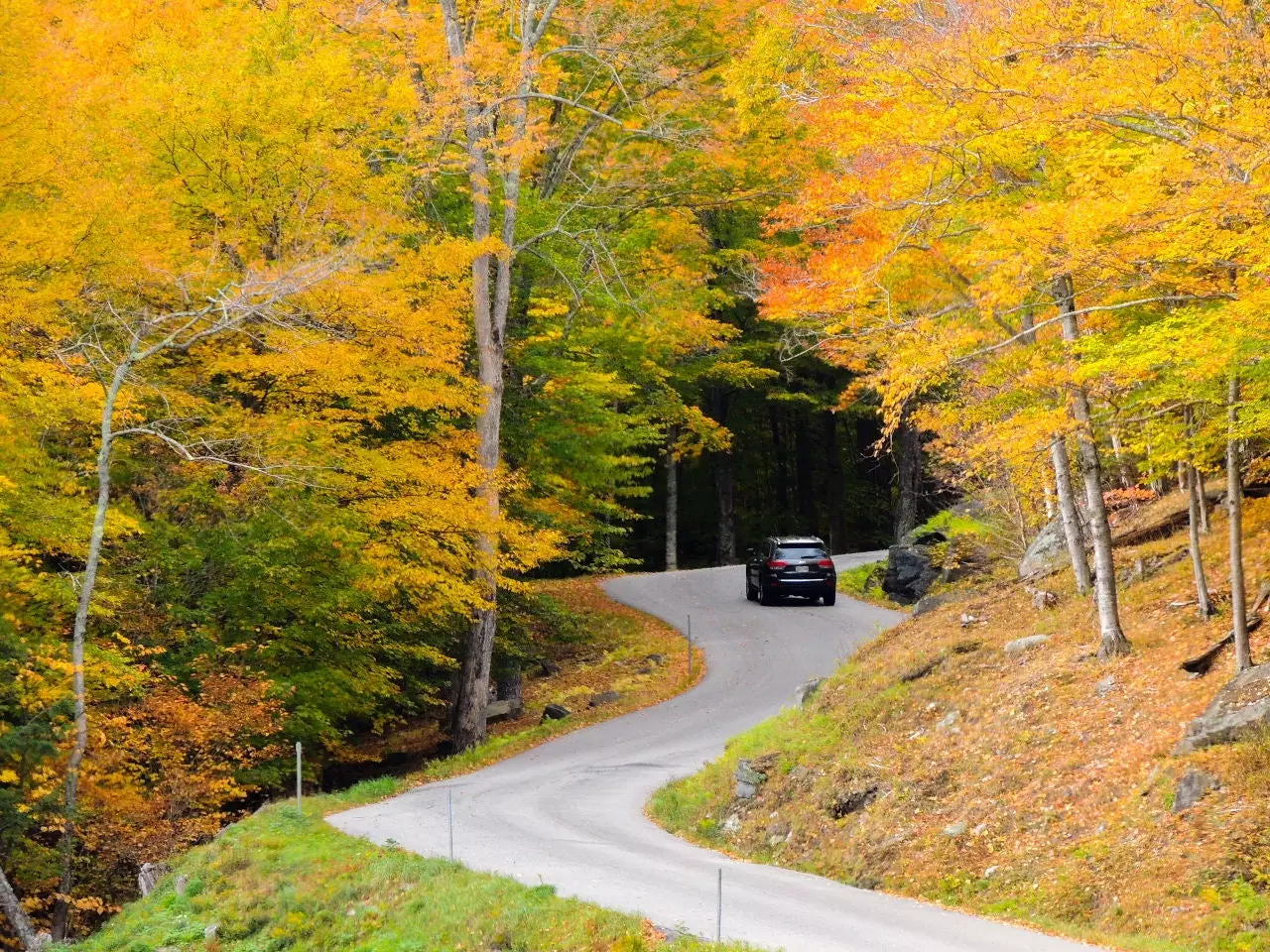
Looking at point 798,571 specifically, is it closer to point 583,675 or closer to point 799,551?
point 799,551

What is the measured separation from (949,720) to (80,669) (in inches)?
417

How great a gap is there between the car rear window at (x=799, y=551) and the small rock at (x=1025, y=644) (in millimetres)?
14680

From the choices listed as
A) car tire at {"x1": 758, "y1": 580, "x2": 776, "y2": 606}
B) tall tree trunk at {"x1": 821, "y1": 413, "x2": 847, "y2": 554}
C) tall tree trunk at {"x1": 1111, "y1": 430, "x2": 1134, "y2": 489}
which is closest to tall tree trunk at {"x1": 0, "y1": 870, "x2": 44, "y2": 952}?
tall tree trunk at {"x1": 1111, "y1": 430, "x2": 1134, "y2": 489}

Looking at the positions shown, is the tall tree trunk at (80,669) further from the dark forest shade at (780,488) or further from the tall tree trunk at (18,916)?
the dark forest shade at (780,488)

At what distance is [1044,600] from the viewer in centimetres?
1719

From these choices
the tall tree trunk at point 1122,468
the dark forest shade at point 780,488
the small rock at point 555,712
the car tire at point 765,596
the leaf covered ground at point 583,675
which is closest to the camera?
the tall tree trunk at point 1122,468

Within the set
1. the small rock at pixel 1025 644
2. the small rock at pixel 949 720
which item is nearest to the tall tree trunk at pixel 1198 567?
the small rock at pixel 1025 644

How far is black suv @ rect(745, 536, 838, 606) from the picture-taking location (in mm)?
30141

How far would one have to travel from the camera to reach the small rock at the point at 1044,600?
17.1m

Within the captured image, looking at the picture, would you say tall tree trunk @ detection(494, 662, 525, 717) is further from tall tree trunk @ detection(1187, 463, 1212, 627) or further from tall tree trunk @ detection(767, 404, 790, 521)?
tall tree trunk @ detection(767, 404, 790, 521)

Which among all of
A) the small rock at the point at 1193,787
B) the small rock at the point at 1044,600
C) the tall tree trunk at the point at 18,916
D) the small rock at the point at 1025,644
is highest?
the small rock at the point at 1044,600

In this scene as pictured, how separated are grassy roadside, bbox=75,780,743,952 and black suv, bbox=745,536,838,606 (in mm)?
15936

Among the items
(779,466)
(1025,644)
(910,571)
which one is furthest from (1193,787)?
(779,466)

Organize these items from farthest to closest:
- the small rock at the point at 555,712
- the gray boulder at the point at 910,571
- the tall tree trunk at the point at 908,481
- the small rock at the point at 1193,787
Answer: the tall tree trunk at the point at 908,481
the gray boulder at the point at 910,571
the small rock at the point at 555,712
the small rock at the point at 1193,787
